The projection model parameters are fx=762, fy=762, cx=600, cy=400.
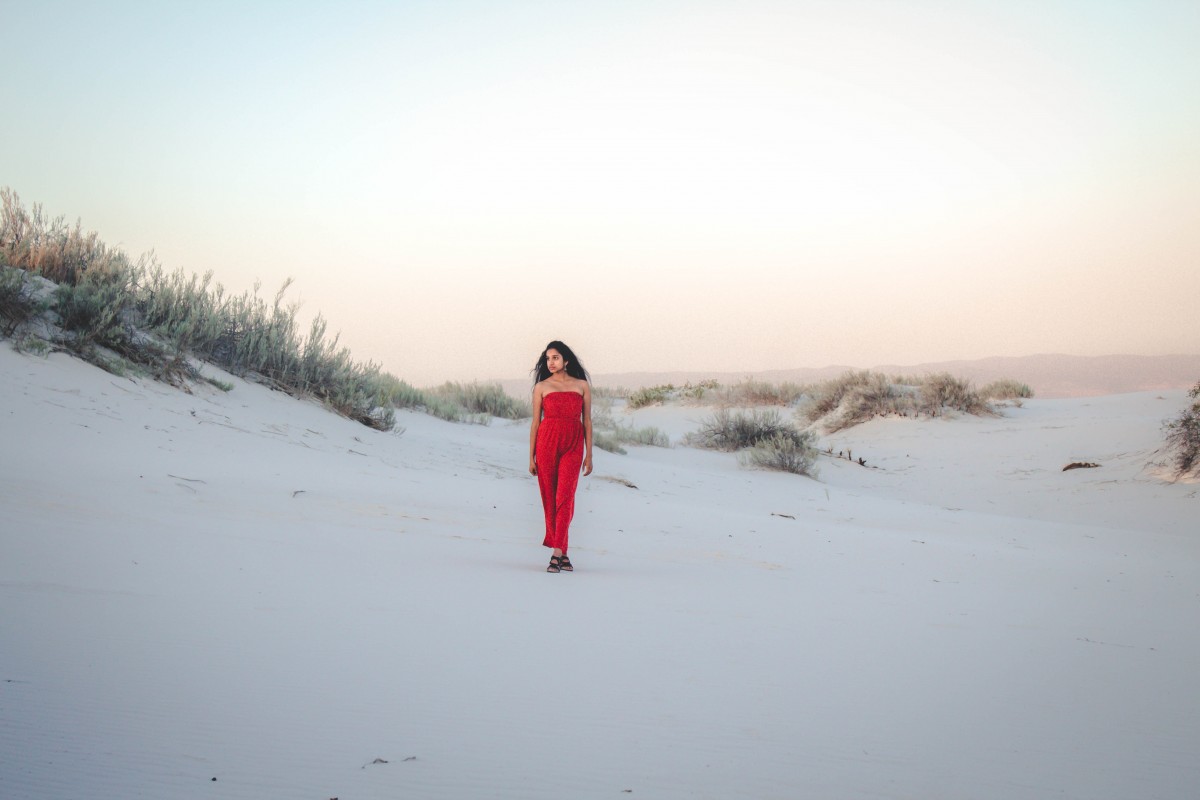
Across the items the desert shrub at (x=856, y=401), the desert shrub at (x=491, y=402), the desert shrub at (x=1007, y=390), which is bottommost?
the desert shrub at (x=491, y=402)

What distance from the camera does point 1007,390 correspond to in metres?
23.8

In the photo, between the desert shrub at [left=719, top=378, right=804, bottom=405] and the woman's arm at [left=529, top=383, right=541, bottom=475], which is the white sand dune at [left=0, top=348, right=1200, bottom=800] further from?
the desert shrub at [left=719, top=378, right=804, bottom=405]

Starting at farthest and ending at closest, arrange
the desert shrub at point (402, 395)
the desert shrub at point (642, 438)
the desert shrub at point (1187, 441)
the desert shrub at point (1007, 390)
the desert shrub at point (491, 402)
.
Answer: the desert shrub at point (1007, 390) < the desert shrub at point (491, 402) < the desert shrub at point (642, 438) < the desert shrub at point (402, 395) < the desert shrub at point (1187, 441)

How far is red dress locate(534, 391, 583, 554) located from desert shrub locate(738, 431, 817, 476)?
868 centimetres

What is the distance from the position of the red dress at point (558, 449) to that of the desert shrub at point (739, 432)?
9816mm

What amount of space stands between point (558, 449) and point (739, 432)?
10.8 m

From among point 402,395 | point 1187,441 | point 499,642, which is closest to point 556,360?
point 499,642

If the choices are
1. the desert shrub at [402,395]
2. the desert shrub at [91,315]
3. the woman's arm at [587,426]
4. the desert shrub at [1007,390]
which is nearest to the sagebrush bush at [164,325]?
the desert shrub at [91,315]

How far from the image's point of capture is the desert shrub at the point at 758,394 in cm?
2528

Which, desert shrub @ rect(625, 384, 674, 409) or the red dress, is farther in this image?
desert shrub @ rect(625, 384, 674, 409)

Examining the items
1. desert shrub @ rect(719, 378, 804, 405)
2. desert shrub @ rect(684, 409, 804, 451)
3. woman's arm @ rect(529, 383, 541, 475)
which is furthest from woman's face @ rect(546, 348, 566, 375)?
desert shrub @ rect(719, 378, 804, 405)

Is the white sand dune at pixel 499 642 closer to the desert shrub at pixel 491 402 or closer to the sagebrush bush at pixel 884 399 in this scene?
the desert shrub at pixel 491 402

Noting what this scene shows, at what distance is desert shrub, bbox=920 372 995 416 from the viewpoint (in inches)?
774

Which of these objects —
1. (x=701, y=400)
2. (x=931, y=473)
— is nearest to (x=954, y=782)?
(x=931, y=473)
